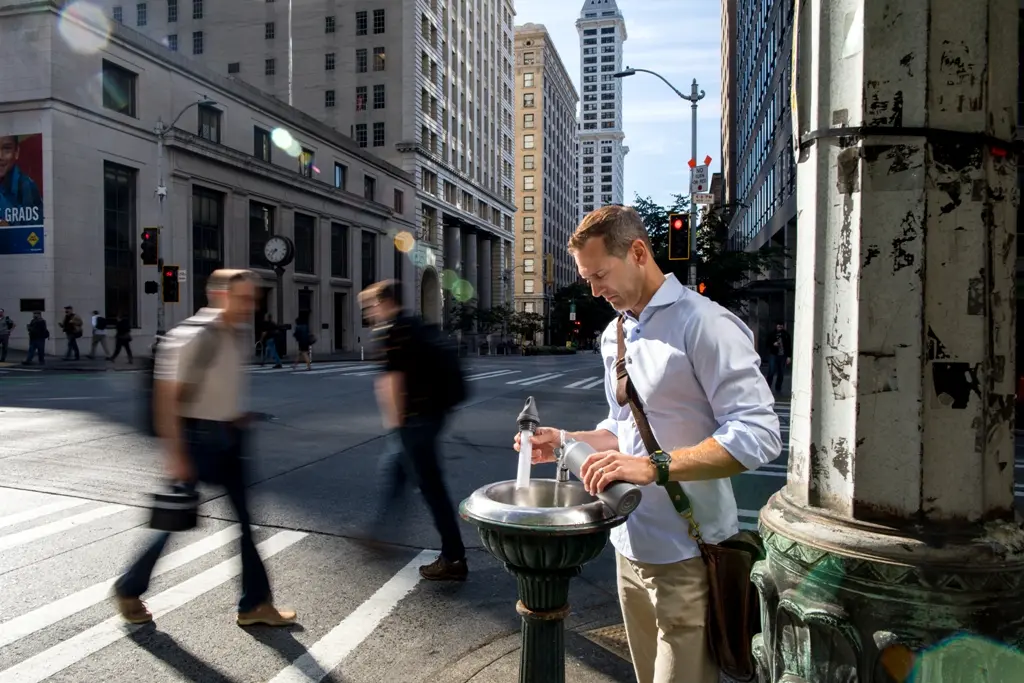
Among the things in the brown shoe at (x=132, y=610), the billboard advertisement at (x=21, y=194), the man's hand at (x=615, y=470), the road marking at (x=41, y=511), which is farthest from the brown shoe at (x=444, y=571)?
the billboard advertisement at (x=21, y=194)

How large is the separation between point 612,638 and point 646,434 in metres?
2.37

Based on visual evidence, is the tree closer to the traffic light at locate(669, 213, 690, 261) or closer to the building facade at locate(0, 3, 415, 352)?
the traffic light at locate(669, 213, 690, 261)

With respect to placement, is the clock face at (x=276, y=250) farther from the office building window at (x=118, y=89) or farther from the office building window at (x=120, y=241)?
the office building window at (x=118, y=89)

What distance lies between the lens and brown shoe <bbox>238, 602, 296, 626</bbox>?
4.21 m

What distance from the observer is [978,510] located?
1.68 m

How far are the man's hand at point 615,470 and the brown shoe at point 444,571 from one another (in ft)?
10.6

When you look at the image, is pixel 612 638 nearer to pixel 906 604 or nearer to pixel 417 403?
pixel 417 403

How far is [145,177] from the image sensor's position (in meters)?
33.0

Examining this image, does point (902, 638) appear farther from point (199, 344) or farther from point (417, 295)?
point (417, 295)

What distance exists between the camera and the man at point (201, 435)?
13.8 ft

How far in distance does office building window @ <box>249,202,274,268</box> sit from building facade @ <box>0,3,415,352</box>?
0.28 ft

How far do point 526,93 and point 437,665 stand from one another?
120551 millimetres

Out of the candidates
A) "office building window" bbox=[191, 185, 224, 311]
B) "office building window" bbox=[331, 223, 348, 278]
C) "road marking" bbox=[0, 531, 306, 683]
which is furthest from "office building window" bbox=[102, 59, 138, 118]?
"road marking" bbox=[0, 531, 306, 683]

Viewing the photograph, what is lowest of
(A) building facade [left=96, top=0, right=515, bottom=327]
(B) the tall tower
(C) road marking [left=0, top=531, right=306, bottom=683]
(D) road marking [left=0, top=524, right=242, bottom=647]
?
(C) road marking [left=0, top=531, right=306, bottom=683]
